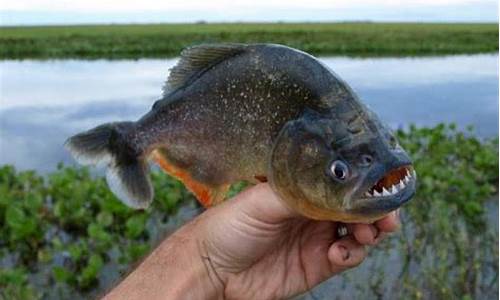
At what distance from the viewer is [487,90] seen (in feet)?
60.6

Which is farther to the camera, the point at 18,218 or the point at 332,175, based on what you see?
the point at 18,218

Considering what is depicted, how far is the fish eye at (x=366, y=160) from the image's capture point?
1552 mm

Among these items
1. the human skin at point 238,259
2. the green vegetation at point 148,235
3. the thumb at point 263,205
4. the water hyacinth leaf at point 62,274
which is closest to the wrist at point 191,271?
the human skin at point 238,259

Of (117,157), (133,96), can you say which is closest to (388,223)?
(117,157)

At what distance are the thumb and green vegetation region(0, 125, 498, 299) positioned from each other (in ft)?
10.1

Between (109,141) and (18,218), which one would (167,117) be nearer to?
(109,141)

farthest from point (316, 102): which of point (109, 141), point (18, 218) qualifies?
point (18, 218)

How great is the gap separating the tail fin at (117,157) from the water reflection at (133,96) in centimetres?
811

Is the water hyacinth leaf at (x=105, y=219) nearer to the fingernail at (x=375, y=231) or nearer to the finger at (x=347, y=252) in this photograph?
the finger at (x=347, y=252)

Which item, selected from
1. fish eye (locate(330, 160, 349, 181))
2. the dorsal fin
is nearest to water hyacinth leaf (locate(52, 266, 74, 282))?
the dorsal fin

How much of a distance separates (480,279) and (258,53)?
405 cm

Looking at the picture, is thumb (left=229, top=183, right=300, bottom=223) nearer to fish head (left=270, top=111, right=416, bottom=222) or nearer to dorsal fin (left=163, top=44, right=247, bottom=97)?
fish head (left=270, top=111, right=416, bottom=222)

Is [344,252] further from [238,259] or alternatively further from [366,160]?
[366,160]

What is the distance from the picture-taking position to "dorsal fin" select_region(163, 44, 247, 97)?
1.88 m
